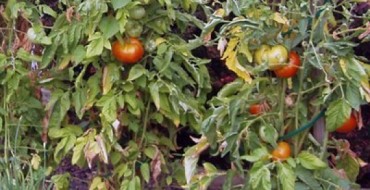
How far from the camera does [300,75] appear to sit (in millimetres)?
2012

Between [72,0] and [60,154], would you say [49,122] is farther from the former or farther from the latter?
[72,0]

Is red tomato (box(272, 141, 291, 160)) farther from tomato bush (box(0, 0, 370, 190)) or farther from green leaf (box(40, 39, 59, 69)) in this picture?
green leaf (box(40, 39, 59, 69))

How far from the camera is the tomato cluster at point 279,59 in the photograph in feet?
6.33

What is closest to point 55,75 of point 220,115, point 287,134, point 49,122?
point 49,122

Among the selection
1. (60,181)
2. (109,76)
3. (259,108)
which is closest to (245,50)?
(259,108)

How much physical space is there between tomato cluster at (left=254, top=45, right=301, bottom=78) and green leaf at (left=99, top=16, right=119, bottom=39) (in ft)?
2.29

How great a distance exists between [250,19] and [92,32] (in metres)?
0.82

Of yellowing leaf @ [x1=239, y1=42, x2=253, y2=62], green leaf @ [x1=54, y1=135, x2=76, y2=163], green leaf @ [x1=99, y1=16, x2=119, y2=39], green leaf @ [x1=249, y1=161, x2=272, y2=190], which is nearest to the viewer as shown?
green leaf @ [x1=249, y1=161, x2=272, y2=190]

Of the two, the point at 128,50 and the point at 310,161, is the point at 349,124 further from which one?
the point at 128,50

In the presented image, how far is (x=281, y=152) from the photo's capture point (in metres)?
2.01

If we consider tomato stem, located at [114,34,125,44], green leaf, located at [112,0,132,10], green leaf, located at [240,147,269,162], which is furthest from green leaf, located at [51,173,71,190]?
green leaf, located at [240,147,269,162]

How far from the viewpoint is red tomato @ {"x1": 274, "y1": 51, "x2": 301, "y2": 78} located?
196cm

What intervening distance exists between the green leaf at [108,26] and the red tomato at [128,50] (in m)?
0.08

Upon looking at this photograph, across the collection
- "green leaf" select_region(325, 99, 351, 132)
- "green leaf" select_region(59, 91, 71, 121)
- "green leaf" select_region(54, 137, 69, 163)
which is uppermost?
"green leaf" select_region(325, 99, 351, 132)
